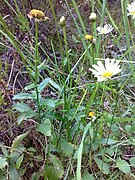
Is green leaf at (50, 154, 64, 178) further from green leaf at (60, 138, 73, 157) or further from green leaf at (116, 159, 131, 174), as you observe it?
green leaf at (116, 159, 131, 174)

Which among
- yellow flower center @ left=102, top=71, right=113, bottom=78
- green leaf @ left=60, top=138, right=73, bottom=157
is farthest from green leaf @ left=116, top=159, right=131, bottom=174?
yellow flower center @ left=102, top=71, right=113, bottom=78

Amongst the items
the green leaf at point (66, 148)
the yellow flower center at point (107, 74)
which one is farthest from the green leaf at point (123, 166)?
the yellow flower center at point (107, 74)

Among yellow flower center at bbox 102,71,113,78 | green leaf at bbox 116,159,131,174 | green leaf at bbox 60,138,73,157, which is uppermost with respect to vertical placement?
yellow flower center at bbox 102,71,113,78

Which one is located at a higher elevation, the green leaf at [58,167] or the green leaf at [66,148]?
the green leaf at [66,148]

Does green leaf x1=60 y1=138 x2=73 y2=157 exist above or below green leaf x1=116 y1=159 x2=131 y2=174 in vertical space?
above

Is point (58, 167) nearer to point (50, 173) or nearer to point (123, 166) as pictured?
point (50, 173)

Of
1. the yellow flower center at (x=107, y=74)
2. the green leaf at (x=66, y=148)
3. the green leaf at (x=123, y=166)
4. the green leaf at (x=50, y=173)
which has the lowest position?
the green leaf at (x=123, y=166)

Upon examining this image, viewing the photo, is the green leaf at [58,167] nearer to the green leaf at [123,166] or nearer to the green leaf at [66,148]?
the green leaf at [66,148]

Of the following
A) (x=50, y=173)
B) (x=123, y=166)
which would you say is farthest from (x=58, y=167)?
(x=123, y=166)
